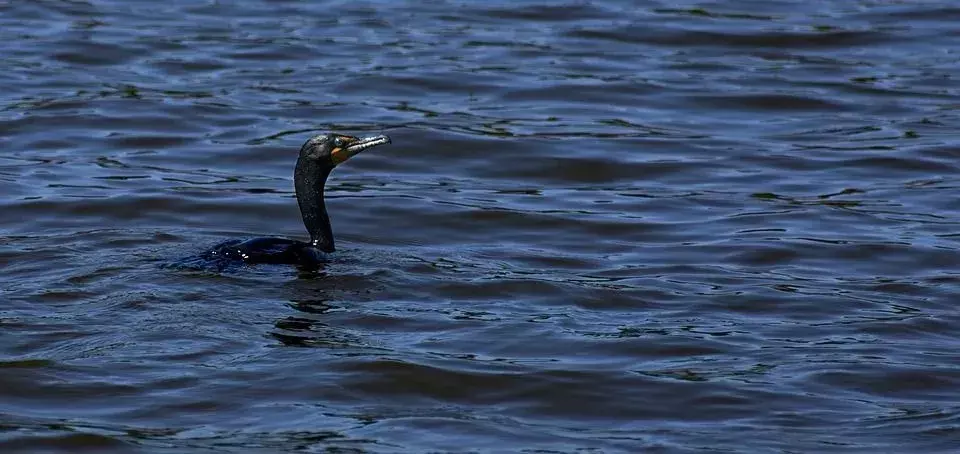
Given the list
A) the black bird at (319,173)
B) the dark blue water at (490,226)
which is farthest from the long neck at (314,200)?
the dark blue water at (490,226)

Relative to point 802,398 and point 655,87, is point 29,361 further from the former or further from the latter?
point 655,87

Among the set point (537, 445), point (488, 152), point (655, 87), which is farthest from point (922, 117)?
point (537, 445)

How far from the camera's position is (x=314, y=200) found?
1116 centimetres

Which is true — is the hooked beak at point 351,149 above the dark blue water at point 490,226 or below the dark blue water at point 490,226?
above

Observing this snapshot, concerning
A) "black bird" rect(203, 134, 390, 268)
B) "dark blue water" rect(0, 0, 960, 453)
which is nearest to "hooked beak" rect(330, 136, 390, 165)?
"black bird" rect(203, 134, 390, 268)

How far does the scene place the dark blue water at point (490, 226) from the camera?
320 inches

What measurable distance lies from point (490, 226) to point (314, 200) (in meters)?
1.62

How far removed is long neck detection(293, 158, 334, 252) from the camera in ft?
36.7

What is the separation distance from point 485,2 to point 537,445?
43.9 ft

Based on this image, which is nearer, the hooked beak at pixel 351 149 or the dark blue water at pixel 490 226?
the dark blue water at pixel 490 226

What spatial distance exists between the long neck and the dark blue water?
0.29 meters

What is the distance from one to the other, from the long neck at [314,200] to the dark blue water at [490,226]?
293mm

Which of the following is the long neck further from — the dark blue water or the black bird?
the dark blue water

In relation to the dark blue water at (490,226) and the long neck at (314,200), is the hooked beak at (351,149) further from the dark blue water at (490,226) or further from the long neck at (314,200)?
the dark blue water at (490,226)
